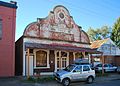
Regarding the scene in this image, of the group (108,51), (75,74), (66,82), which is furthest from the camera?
(108,51)

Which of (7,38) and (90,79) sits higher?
(7,38)

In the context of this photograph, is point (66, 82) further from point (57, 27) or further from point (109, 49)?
point (109, 49)

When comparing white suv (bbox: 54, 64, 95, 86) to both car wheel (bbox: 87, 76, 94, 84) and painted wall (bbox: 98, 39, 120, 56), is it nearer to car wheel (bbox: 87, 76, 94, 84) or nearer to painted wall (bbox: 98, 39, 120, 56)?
car wheel (bbox: 87, 76, 94, 84)

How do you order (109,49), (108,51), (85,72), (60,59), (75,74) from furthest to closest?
(109,49) < (108,51) < (60,59) < (85,72) < (75,74)

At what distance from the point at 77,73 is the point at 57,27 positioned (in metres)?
9.93

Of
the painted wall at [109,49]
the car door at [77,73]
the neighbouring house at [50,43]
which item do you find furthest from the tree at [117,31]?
the car door at [77,73]

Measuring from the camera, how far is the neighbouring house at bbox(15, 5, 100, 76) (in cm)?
2538

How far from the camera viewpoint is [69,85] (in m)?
19.7

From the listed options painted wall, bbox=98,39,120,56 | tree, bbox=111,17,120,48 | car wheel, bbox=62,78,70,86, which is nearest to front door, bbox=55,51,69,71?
car wheel, bbox=62,78,70,86

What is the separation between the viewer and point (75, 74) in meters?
19.8

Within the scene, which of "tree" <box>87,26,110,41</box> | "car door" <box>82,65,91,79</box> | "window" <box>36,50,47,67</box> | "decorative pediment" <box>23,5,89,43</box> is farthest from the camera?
"tree" <box>87,26,110,41</box>

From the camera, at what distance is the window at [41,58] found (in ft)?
87.7

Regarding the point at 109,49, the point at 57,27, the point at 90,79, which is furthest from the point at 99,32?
the point at 90,79

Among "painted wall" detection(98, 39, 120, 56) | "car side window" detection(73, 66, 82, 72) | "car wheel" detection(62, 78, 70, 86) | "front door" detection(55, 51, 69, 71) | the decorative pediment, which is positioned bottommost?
"car wheel" detection(62, 78, 70, 86)
